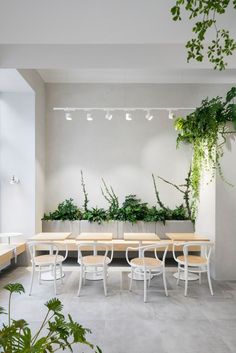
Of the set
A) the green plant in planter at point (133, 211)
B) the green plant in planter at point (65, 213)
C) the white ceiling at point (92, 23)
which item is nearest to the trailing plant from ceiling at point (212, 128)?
the green plant in planter at point (133, 211)

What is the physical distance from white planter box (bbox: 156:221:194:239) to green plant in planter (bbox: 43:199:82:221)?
5.94 feet

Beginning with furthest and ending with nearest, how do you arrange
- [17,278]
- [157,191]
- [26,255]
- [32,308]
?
[157,191]
[26,255]
[17,278]
[32,308]

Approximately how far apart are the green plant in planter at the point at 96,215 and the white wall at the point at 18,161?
3.82 feet

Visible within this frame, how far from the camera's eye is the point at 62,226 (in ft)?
20.6

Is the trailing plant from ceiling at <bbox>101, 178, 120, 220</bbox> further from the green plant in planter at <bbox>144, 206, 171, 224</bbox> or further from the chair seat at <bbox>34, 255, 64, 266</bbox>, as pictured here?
the chair seat at <bbox>34, 255, 64, 266</bbox>

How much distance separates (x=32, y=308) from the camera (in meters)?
3.78

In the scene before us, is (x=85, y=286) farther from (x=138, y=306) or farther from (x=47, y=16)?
(x=47, y=16)

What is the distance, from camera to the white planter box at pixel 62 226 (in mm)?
6258

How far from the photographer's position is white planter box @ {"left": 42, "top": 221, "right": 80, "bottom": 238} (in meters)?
6.26

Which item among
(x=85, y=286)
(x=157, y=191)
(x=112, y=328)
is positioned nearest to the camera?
(x=112, y=328)

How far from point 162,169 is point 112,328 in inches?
162

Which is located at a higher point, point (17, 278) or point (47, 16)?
point (47, 16)

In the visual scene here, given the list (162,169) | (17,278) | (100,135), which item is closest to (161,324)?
(17,278)

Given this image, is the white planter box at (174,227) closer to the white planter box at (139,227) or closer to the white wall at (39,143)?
the white planter box at (139,227)
